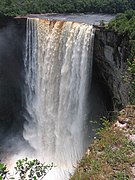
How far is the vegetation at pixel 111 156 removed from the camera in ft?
17.0

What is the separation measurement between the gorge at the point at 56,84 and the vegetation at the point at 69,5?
14.6 feet

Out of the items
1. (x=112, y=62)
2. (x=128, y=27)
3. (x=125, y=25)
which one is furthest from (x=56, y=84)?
(x=128, y=27)

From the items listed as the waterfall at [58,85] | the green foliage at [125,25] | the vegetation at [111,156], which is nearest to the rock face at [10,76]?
the waterfall at [58,85]

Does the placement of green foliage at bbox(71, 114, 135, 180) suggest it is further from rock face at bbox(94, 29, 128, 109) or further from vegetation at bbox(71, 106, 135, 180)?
rock face at bbox(94, 29, 128, 109)

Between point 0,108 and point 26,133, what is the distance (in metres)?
3.24

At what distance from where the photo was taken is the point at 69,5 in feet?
88.4

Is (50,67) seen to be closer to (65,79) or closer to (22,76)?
(65,79)

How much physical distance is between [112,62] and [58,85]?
3.54 meters

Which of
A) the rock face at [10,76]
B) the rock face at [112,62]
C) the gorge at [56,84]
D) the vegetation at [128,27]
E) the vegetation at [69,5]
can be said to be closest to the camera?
the vegetation at [128,27]

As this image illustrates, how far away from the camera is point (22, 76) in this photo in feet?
69.7

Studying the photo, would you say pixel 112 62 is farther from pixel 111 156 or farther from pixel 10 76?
pixel 111 156

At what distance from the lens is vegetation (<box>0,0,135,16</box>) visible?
25195mm

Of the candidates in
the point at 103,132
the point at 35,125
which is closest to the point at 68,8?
the point at 35,125

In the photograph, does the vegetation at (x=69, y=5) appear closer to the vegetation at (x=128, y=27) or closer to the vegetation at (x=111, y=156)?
the vegetation at (x=128, y=27)
